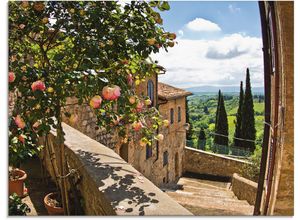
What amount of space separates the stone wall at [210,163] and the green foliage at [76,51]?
1079cm

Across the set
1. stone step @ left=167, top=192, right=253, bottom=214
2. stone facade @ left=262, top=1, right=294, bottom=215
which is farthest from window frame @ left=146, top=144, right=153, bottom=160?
stone facade @ left=262, top=1, right=294, bottom=215

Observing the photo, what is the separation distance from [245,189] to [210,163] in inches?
161

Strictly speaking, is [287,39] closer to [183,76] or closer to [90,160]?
[183,76]

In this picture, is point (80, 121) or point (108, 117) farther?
point (80, 121)

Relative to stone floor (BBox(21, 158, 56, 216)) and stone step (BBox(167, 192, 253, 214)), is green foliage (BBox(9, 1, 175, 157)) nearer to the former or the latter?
stone floor (BBox(21, 158, 56, 216))

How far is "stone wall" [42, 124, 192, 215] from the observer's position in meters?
2.07

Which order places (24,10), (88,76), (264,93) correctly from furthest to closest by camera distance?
(264,93) < (24,10) < (88,76)

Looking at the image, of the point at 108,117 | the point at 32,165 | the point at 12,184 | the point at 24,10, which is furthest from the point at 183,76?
the point at 32,165

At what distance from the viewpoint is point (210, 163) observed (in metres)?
13.6

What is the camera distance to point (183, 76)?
3.27 metres

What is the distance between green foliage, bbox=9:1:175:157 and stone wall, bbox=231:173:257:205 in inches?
283

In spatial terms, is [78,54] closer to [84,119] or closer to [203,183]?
[84,119]

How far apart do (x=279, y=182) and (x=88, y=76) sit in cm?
183

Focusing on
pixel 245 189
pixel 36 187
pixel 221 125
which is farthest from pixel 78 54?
pixel 221 125
